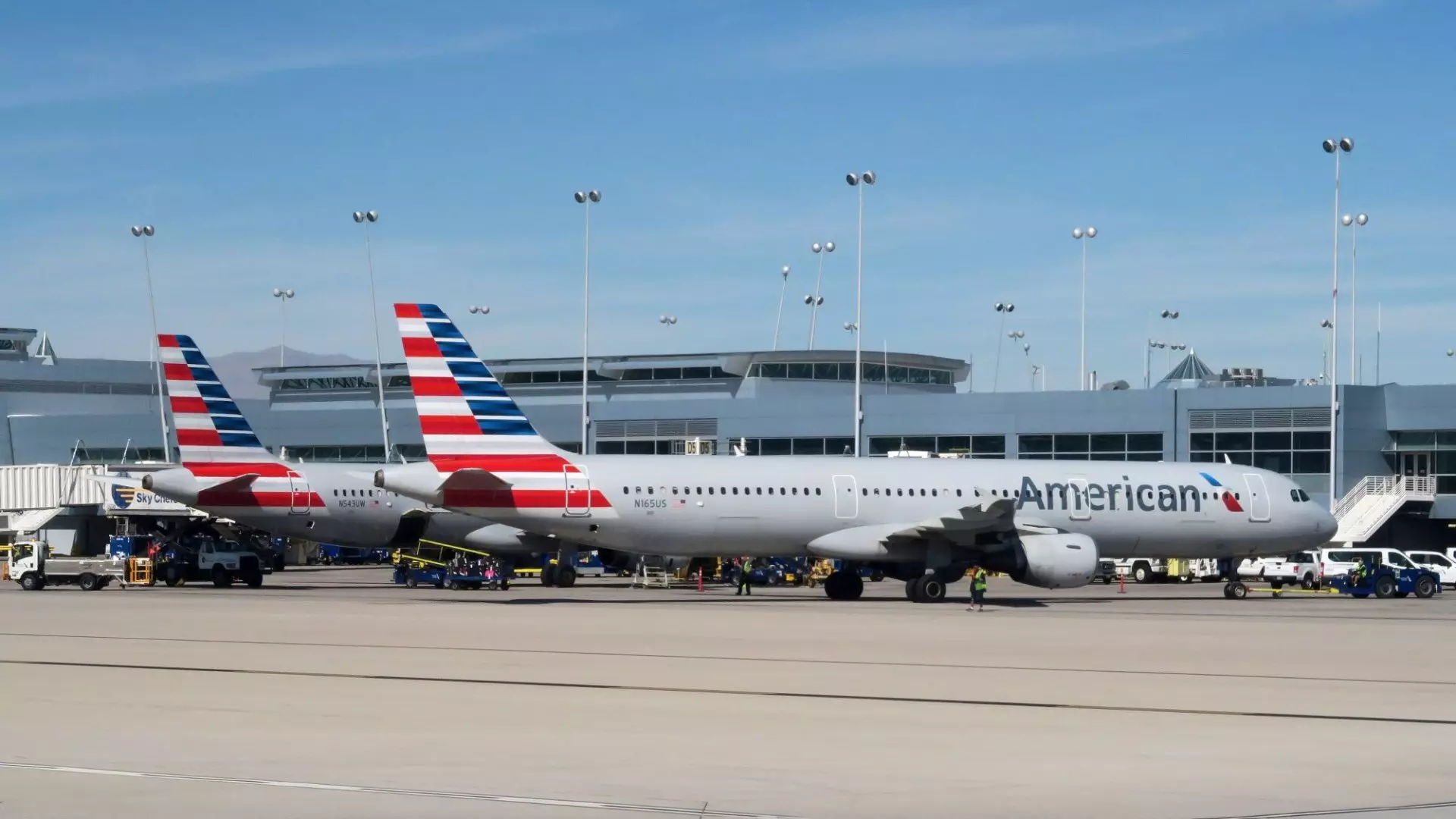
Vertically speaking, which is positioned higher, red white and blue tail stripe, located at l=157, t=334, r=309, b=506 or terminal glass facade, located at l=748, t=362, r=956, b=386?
terminal glass facade, located at l=748, t=362, r=956, b=386

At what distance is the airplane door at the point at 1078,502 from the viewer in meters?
44.3

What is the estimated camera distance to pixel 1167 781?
12.6 metres

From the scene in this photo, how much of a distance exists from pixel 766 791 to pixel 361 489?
42.5 meters

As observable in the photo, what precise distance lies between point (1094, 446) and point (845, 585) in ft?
108

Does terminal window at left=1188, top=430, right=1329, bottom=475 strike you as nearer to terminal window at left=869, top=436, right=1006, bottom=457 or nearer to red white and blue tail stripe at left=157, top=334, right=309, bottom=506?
terminal window at left=869, top=436, right=1006, bottom=457

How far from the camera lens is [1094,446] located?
2911 inches

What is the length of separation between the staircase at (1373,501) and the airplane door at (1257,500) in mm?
19697

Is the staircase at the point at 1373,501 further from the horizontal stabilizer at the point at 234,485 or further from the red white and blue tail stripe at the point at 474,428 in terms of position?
the horizontal stabilizer at the point at 234,485

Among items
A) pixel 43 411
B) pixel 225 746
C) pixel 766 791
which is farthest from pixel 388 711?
pixel 43 411

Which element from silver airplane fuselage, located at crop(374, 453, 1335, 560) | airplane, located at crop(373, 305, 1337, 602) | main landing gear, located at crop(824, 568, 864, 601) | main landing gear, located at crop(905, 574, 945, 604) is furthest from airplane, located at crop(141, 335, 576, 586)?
main landing gear, located at crop(905, 574, 945, 604)

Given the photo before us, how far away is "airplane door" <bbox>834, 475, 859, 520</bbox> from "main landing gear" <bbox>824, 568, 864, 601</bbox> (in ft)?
8.14

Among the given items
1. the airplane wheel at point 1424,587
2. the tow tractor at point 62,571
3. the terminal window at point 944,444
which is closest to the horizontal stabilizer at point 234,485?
the tow tractor at point 62,571

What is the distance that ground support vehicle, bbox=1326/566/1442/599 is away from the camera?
157ft

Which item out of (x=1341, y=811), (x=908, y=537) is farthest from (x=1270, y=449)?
(x=1341, y=811)
